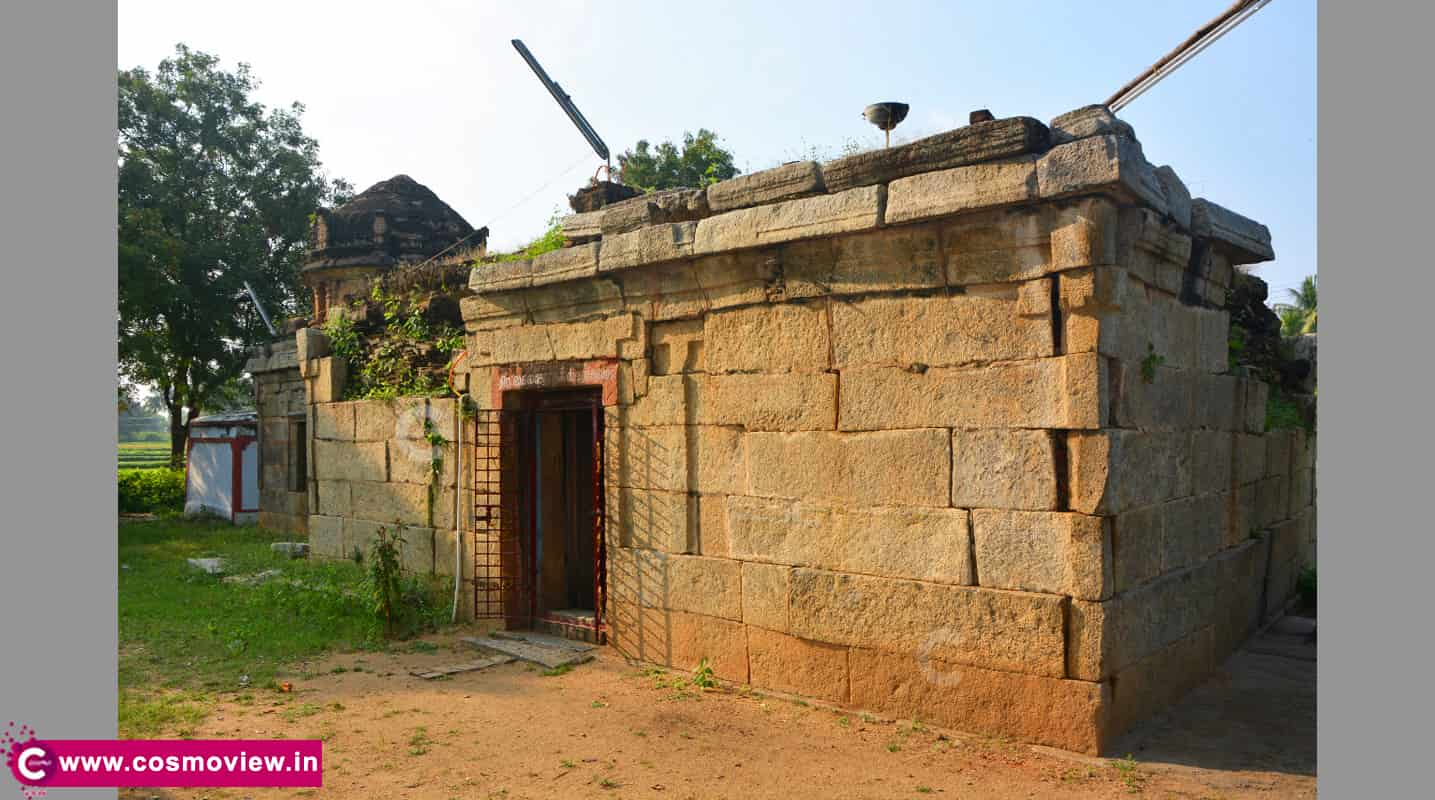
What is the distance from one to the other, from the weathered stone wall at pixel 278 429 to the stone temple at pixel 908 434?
8256 millimetres

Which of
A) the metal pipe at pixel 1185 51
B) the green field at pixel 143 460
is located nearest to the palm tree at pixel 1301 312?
the metal pipe at pixel 1185 51

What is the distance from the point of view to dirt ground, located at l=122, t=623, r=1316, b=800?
471cm

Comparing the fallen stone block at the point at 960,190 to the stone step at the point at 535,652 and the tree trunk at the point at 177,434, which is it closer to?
the stone step at the point at 535,652

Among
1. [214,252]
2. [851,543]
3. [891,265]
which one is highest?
[214,252]

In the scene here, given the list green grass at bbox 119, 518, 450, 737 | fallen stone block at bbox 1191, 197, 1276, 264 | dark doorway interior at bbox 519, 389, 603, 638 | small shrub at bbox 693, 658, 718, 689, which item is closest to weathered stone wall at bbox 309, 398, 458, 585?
green grass at bbox 119, 518, 450, 737

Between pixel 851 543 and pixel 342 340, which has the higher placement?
pixel 342 340

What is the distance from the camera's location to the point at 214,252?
864 inches

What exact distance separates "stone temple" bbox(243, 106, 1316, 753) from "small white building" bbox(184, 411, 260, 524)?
11411 mm

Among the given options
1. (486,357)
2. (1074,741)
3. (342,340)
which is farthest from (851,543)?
(342,340)

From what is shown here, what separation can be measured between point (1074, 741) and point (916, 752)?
0.84 metres

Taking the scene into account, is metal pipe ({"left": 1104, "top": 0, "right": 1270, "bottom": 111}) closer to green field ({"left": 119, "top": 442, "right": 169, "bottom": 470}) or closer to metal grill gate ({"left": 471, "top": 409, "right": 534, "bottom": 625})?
metal grill gate ({"left": 471, "top": 409, "right": 534, "bottom": 625})

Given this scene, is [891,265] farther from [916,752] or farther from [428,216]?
[428,216]

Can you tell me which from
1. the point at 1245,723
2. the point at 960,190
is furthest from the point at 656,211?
the point at 1245,723

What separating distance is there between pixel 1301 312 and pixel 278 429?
27986 mm
